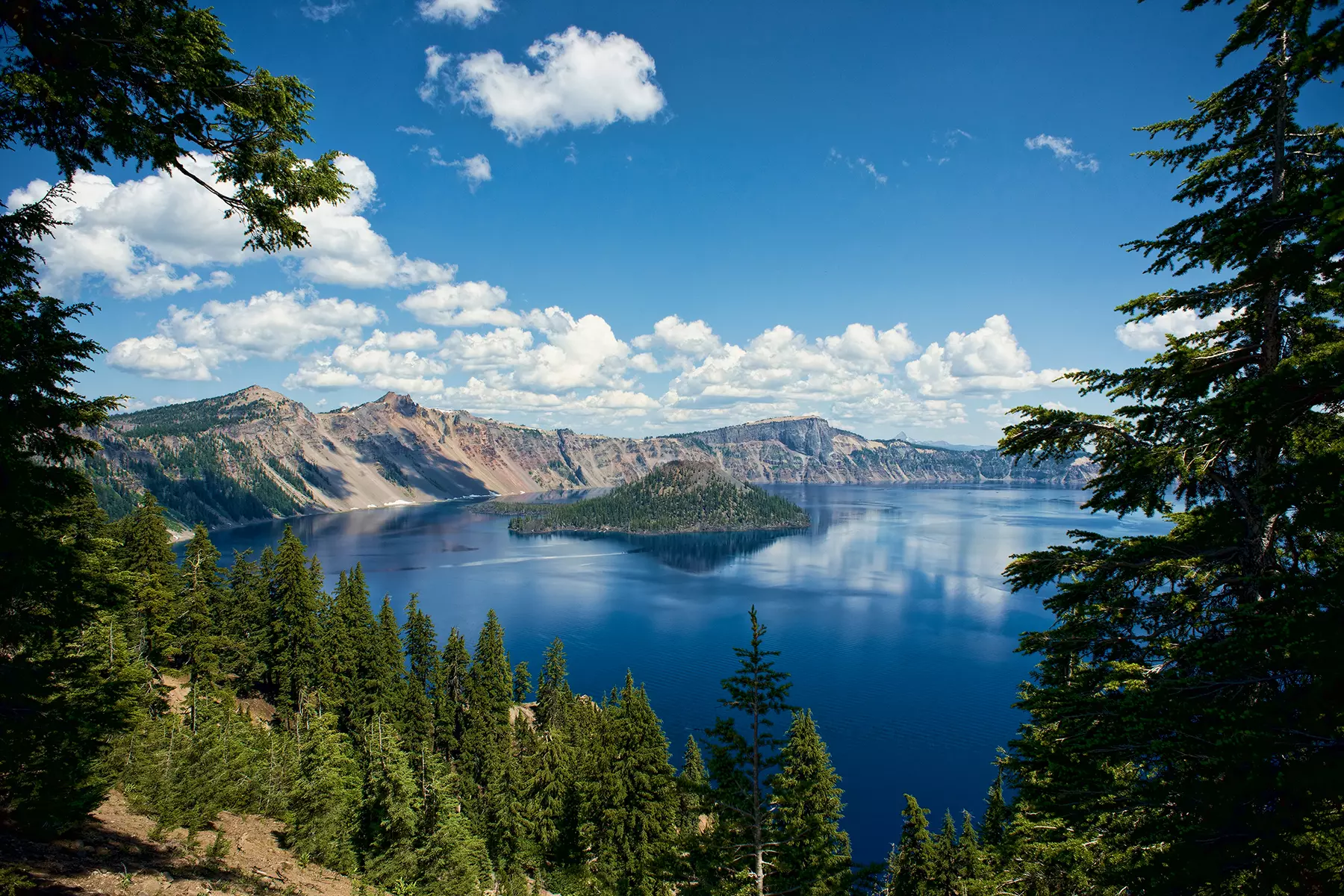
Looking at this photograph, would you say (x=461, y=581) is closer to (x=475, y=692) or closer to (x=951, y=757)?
(x=475, y=692)

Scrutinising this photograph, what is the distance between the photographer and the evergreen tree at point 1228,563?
7004 millimetres

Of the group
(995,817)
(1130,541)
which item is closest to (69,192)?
(1130,541)

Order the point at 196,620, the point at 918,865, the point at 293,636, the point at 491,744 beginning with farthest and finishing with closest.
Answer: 1. the point at 491,744
2. the point at 293,636
3. the point at 196,620
4. the point at 918,865

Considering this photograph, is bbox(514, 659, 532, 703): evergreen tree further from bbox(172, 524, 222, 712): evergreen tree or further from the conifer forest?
the conifer forest

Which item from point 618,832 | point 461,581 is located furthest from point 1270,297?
point 461,581

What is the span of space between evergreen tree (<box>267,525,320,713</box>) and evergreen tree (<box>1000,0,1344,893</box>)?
5137 cm

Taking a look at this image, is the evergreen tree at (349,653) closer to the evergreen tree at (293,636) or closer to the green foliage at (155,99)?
the evergreen tree at (293,636)

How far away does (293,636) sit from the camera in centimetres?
4775

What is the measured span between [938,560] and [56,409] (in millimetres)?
198981

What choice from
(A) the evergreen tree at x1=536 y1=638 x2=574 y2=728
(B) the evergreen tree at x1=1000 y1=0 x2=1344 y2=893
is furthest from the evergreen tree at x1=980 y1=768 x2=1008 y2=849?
(A) the evergreen tree at x1=536 y1=638 x2=574 y2=728

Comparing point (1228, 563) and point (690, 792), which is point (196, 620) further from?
point (1228, 563)

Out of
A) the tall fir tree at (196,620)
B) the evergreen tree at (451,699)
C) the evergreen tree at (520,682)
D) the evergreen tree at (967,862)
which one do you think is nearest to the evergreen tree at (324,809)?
the tall fir tree at (196,620)

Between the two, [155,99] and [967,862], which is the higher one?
[155,99]

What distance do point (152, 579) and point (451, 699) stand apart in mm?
29336
